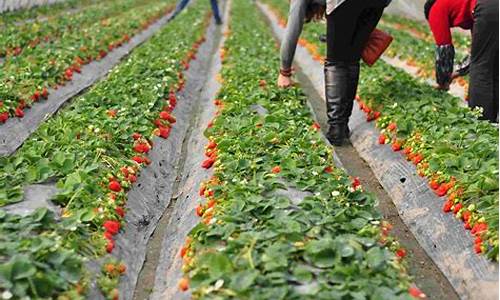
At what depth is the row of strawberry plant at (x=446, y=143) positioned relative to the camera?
12.0ft

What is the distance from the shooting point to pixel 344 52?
570 centimetres

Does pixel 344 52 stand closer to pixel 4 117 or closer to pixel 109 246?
pixel 109 246

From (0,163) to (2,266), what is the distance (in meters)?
1.68

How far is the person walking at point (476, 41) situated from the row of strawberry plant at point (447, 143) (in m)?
0.28

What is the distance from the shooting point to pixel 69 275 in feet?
9.34

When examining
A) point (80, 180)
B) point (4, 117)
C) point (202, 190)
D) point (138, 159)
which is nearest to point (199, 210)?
point (202, 190)

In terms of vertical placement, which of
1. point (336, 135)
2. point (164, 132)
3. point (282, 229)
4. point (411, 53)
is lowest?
point (411, 53)

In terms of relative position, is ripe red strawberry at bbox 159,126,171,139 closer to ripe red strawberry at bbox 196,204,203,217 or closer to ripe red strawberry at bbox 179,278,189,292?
ripe red strawberry at bbox 196,204,203,217

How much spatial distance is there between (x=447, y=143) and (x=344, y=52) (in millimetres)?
1523

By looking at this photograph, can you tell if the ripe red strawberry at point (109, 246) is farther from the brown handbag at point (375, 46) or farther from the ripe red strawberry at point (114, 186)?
the brown handbag at point (375, 46)

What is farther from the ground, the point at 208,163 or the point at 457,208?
the point at 208,163

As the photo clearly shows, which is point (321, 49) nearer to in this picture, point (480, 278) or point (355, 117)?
point (355, 117)

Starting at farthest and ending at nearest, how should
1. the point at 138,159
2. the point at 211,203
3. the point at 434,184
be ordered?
1. the point at 138,159
2. the point at 434,184
3. the point at 211,203

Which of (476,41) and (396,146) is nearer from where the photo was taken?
(396,146)
